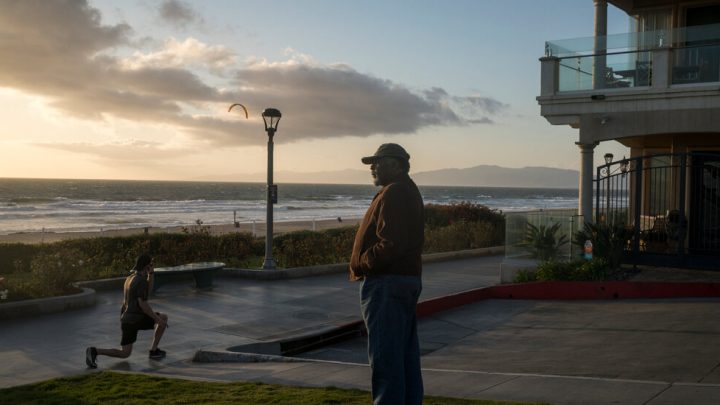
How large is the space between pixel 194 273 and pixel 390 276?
998 cm

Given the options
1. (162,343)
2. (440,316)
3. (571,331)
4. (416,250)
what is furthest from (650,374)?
(162,343)

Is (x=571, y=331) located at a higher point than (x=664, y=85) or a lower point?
lower

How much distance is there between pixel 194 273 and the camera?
46.6 ft

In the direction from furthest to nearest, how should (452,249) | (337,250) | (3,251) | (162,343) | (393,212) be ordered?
1. (452,249)
2. (337,250)
3. (3,251)
4. (162,343)
5. (393,212)

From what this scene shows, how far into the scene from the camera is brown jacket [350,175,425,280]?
15.8 ft

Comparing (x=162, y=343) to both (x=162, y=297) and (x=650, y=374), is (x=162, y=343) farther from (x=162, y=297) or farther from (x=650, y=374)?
Result: (x=650, y=374)

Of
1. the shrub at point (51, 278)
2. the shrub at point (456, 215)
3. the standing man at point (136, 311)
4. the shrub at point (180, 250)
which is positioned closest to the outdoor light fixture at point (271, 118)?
the shrub at point (180, 250)

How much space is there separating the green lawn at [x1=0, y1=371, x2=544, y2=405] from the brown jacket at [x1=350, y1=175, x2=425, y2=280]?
1.81 metres

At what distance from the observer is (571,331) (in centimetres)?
1057

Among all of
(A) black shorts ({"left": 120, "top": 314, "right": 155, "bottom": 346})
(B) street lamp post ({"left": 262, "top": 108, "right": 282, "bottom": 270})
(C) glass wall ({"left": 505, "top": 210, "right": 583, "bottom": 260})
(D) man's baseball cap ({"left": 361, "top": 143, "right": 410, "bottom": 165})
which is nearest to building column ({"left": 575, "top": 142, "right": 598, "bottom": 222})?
(C) glass wall ({"left": 505, "top": 210, "right": 583, "bottom": 260})

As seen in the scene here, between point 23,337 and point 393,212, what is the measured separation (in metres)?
7.46

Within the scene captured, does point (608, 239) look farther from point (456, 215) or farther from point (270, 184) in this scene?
point (456, 215)

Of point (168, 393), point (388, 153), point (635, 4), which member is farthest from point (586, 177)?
point (388, 153)

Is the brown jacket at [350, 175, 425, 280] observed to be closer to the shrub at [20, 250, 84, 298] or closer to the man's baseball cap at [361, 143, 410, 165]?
the man's baseball cap at [361, 143, 410, 165]
